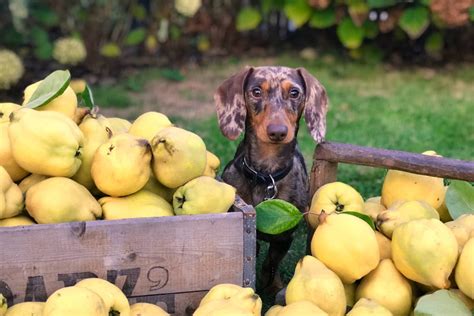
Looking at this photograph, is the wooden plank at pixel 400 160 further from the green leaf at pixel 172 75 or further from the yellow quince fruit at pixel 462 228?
the green leaf at pixel 172 75

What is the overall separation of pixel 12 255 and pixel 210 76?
5.89m

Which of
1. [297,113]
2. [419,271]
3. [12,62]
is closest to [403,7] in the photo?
[12,62]

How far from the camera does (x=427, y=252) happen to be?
2.23m

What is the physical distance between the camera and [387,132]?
605cm

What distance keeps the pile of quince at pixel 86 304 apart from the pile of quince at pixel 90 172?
0.85 feet

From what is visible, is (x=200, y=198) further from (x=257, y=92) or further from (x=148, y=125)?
(x=257, y=92)

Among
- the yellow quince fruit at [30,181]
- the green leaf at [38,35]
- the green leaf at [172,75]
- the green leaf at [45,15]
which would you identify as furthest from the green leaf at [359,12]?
the yellow quince fruit at [30,181]

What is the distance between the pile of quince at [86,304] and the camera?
1896 millimetres

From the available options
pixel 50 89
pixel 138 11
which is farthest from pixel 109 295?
pixel 138 11

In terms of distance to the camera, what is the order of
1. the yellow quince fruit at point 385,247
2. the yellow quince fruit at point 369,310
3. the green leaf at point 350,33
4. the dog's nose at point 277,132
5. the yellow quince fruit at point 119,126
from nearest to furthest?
the yellow quince fruit at point 369,310, the yellow quince fruit at point 385,247, the yellow quince fruit at point 119,126, the dog's nose at point 277,132, the green leaf at point 350,33

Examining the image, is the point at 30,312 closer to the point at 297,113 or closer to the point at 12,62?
the point at 297,113

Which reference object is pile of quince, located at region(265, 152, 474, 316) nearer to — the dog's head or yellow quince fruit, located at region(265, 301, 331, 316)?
yellow quince fruit, located at region(265, 301, 331, 316)

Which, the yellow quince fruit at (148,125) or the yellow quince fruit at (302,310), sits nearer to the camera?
the yellow quince fruit at (302,310)

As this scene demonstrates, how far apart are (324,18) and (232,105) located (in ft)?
15.0
